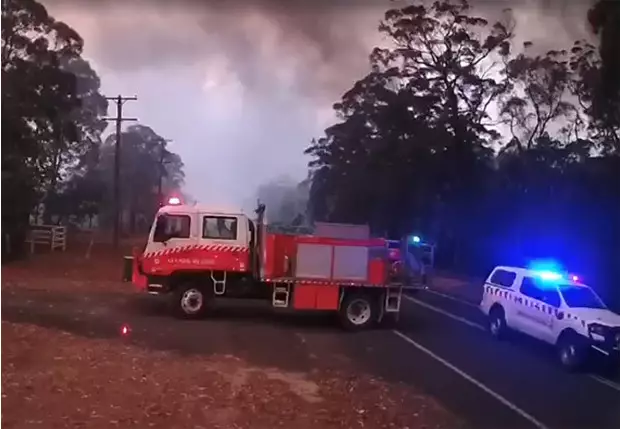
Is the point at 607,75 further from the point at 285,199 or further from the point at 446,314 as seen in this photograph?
the point at 285,199

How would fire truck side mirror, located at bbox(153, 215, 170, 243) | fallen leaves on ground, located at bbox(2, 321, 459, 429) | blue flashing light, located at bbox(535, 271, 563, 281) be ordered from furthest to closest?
blue flashing light, located at bbox(535, 271, 563, 281) < fire truck side mirror, located at bbox(153, 215, 170, 243) < fallen leaves on ground, located at bbox(2, 321, 459, 429)

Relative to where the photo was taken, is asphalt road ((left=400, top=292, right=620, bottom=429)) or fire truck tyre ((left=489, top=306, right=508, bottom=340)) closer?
asphalt road ((left=400, top=292, right=620, bottom=429))

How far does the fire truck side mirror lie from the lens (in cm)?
200

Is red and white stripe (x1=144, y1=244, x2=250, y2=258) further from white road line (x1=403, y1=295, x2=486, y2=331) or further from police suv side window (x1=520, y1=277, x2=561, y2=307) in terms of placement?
police suv side window (x1=520, y1=277, x2=561, y2=307)

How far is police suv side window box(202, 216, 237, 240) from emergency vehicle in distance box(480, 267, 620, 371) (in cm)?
74

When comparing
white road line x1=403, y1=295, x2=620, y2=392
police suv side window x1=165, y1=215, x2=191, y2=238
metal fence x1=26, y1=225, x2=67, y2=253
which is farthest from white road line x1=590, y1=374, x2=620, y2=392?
metal fence x1=26, y1=225, x2=67, y2=253

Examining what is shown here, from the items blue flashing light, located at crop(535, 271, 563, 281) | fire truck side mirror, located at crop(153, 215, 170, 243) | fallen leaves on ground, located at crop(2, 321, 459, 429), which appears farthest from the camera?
blue flashing light, located at crop(535, 271, 563, 281)

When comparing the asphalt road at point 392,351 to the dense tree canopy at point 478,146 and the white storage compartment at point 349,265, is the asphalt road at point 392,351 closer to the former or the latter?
the white storage compartment at point 349,265

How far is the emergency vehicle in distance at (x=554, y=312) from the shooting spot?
80.5 inches

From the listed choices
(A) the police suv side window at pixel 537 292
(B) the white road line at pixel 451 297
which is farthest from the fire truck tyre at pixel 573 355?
(B) the white road line at pixel 451 297

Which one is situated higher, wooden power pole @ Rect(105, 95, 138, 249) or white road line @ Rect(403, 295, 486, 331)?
wooden power pole @ Rect(105, 95, 138, 249)

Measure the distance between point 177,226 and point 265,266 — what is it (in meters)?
0.27

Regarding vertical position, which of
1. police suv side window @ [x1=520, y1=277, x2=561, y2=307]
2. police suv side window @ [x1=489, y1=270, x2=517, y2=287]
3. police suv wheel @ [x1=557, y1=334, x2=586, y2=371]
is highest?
police suv side window @ [x1=489, y1=270, x2=517, y2=287]

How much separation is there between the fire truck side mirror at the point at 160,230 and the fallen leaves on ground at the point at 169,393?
0.30 m
